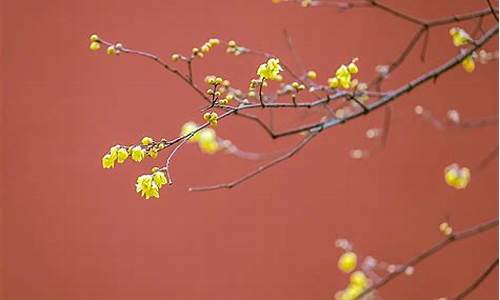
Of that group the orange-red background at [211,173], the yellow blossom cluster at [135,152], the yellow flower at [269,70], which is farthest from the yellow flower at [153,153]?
the orange-red background at [211,173]

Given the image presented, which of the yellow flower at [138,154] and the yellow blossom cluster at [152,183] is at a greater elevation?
the yellow flower at [138,154]

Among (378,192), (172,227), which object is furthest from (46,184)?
(378,192)

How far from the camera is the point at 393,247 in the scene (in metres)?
1.61

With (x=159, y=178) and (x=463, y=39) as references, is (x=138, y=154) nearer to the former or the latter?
(x=159, y=178)

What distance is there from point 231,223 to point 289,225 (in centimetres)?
13

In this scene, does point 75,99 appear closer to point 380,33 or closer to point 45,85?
point 45,85

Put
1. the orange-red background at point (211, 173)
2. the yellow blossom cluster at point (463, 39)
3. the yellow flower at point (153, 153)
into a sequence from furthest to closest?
the orange-red background at point (211, 173)
the yellow blossom cluster at point (463, 39)
the yellow flower at point (153, 153)

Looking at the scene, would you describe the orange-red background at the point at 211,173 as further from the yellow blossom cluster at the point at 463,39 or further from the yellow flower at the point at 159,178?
the yellow flower at the point at 159,178

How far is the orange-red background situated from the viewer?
5.13ft

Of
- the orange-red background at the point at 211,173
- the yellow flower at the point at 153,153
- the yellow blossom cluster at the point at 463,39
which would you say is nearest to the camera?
the yellow flower at the point at 153,153

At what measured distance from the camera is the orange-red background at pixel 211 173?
1563 millimetres

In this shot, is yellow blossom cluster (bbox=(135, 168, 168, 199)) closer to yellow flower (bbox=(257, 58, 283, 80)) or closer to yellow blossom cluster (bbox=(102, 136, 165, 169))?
yellow blossom cluster (bbox=(102, 136, 165, 169))

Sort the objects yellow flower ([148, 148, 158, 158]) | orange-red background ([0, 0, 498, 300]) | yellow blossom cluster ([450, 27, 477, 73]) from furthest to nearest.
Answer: orange-red background ([0, 0, 498, 300]) → yellow blossom cluster ([450, 27, 477, 73]) → yellow flower ([148, 148, 158, 158])

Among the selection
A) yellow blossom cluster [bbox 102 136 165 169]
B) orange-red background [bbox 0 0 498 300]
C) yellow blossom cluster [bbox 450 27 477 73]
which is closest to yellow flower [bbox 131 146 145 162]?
yellow blossom cluster [bbox 102 136 165 169]
